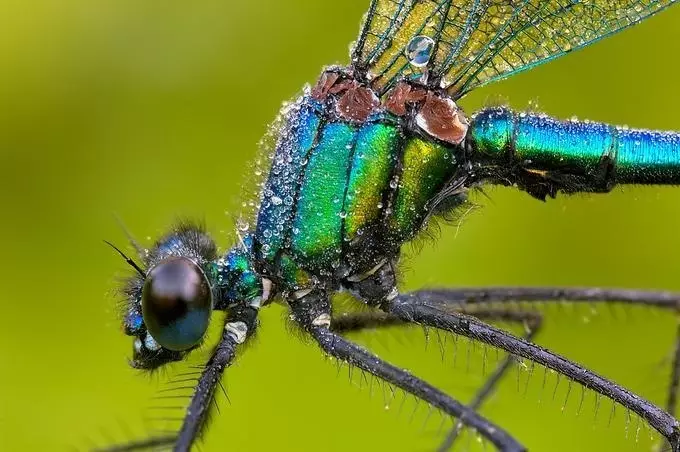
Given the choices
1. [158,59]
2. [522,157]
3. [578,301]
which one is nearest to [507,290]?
[578,301]

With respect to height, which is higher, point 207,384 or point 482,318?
point 482,318

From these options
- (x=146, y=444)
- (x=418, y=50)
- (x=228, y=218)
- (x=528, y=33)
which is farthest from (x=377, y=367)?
(x=228, y=218)

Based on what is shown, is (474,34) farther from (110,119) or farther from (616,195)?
(110,119)

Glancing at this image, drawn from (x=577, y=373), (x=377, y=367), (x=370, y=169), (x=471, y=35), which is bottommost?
(x=377, y=367)

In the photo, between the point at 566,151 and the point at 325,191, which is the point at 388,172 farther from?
the point at 566,151

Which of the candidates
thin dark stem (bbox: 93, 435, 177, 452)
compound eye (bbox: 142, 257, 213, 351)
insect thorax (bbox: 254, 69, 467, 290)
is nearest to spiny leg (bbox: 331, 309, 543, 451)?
insect thorax (bbox: 254, 69, 467, 290)

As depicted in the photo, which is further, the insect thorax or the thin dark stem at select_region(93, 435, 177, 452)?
the insect thorax

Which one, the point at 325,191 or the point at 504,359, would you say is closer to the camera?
the point at 325,191

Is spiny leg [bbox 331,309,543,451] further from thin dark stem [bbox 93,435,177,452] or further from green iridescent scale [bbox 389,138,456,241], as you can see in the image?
thin dark stem [bbox 93,435,177,452]
